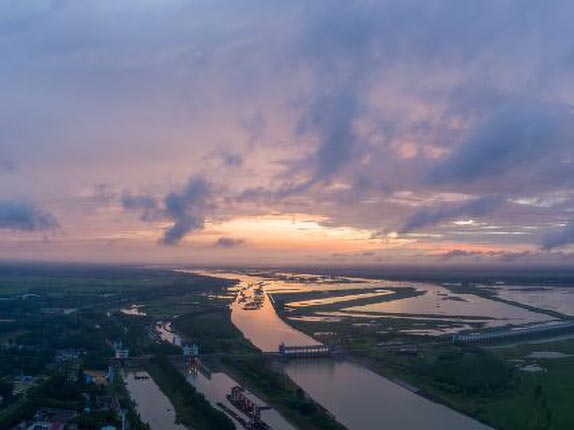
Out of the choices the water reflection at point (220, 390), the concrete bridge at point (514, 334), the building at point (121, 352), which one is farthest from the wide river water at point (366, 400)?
the concrete bridge at point (514, 334)

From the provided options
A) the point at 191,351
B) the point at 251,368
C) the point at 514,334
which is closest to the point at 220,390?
the point at 251,368

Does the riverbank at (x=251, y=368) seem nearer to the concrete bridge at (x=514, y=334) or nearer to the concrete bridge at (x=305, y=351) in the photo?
the concrete bridge at (x=305, y=351)

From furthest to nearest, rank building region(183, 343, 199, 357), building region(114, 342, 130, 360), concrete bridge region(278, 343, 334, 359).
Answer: concrete bridge region(278, 343, 334, 359) < building region(183, 343, 199, 357) < building region(114, 342, 130, 360)

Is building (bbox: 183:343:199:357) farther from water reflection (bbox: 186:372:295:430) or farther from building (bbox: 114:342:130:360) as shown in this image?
building (bbox: 114:342:130:360)

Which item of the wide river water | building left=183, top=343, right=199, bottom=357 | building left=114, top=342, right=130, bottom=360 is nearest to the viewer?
the wide river water

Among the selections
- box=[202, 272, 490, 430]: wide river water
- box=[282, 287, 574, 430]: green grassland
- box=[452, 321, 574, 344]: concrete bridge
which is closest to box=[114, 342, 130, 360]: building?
box=[202, 272, 490, 430]: wide river water

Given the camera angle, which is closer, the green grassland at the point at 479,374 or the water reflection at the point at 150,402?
the water reflection at the point at 150,402

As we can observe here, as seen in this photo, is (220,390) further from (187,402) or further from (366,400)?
(366,400)

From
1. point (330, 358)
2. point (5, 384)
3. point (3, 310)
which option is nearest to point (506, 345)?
point (330, 358)
